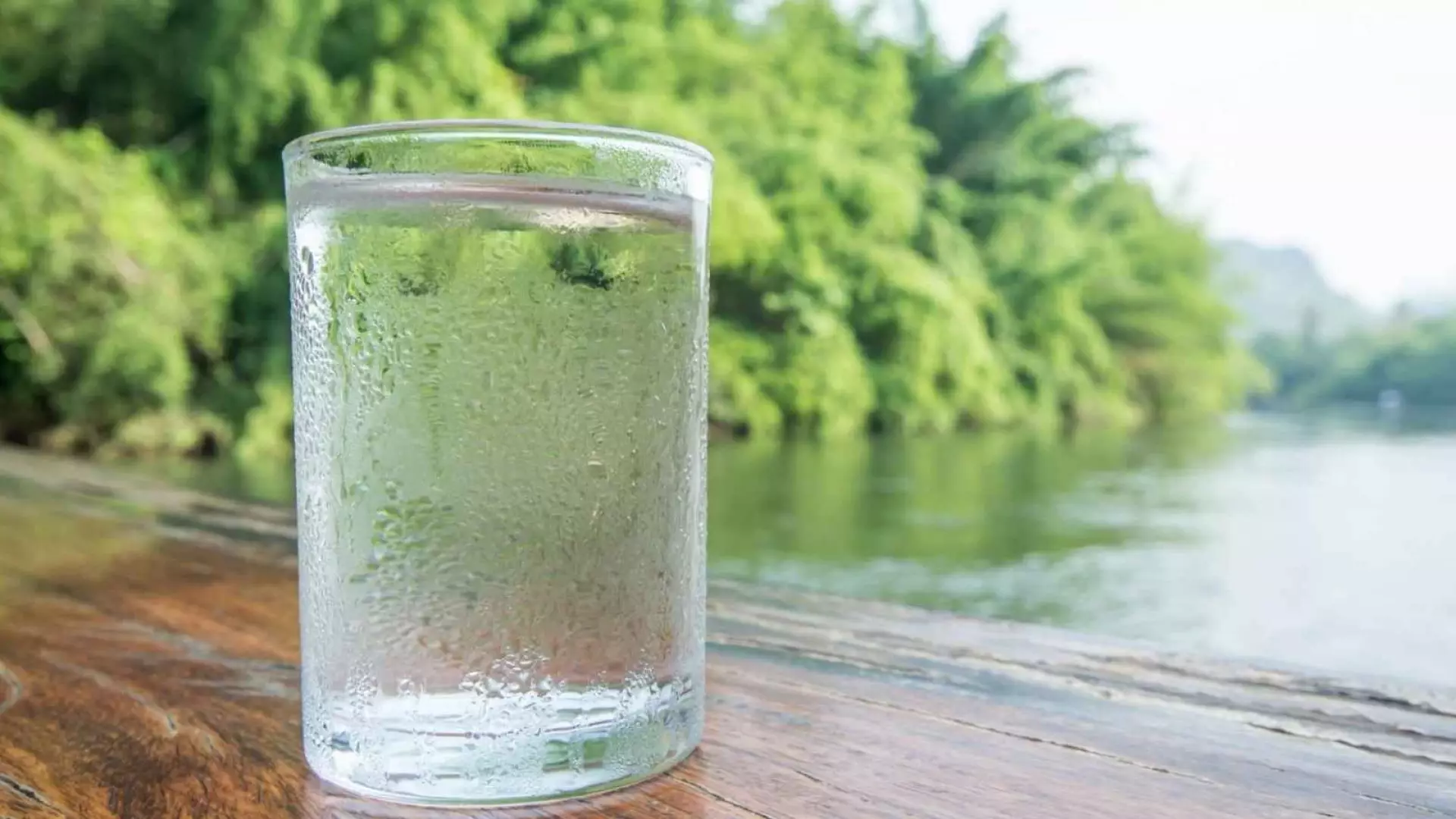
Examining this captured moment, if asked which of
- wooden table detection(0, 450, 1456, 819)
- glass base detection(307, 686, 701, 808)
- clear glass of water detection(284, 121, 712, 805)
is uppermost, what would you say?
clear glass of water detection(284, 121, 712, 805)

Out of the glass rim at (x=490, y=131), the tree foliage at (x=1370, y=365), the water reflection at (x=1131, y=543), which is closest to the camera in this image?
the glass rim at (x=490, y=131)

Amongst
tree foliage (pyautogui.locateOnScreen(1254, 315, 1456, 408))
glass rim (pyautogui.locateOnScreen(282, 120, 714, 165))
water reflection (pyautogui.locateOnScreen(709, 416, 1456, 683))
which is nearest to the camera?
glass rim (pyautogui.locateOnScreen(282, 120, 714, 165))

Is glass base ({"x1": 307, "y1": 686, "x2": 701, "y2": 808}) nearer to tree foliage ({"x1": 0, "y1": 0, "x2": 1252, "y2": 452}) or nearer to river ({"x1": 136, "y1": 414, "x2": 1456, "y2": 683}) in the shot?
river ({"x1": 136, "y1": 414, "x2": 1456, "y2": 683})

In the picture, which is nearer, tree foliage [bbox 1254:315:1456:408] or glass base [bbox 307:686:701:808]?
glass base [bbox 307:686:701:808]

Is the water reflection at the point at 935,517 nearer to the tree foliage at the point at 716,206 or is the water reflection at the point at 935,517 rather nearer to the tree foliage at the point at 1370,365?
the tree foliage at the point at 716,206

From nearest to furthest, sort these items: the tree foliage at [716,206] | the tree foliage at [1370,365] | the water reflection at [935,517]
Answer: the water reflection at [935,517]
the tree foliage at [716,206]
the tree foliage at [1370,365]

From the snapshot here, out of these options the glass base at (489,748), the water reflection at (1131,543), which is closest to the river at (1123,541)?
the water reflection at (1131,543)

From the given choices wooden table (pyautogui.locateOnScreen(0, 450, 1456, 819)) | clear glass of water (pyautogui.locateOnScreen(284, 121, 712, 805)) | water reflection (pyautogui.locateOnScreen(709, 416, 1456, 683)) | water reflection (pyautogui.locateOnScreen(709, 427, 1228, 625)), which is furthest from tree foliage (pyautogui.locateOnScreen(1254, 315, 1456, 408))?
clear glass of water (pyautogui.locateOnScreen(284, 121, 712, 805))
